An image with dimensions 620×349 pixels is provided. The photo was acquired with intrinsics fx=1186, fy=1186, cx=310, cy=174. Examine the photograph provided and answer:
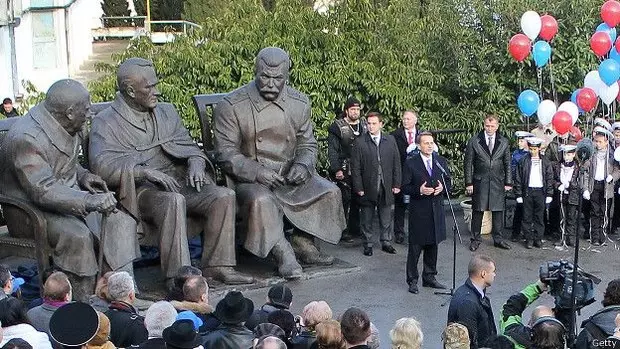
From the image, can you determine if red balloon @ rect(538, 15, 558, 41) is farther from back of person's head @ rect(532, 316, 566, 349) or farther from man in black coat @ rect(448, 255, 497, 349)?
back of person's head @ rect(532, 316, 566, 349)

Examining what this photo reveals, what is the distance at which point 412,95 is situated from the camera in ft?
50.2

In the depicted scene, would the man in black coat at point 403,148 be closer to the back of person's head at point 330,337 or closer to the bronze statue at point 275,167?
the bronze statue at point 275,167

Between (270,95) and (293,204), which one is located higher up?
(270,95)

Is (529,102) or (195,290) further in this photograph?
(529,102)

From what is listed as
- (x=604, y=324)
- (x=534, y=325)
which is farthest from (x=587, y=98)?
(x=534, y=325)

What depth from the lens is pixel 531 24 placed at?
13.6 metres

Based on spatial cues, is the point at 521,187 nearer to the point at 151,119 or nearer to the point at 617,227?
the point at 617,227

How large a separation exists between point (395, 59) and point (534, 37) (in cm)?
233

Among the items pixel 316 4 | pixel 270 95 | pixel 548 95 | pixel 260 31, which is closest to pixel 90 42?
pixel 316 4

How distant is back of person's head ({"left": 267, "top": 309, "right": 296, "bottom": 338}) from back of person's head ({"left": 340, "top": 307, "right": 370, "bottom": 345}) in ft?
1.85

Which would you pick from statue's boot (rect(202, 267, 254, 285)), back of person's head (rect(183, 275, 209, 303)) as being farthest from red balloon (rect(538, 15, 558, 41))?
back of person's head (rect(183, 275, 209, 303))

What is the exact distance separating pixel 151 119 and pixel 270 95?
1.17 meters

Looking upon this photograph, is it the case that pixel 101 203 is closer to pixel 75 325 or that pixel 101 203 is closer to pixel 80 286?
pixel 80 286

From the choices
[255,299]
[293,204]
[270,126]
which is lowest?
[255,299]
